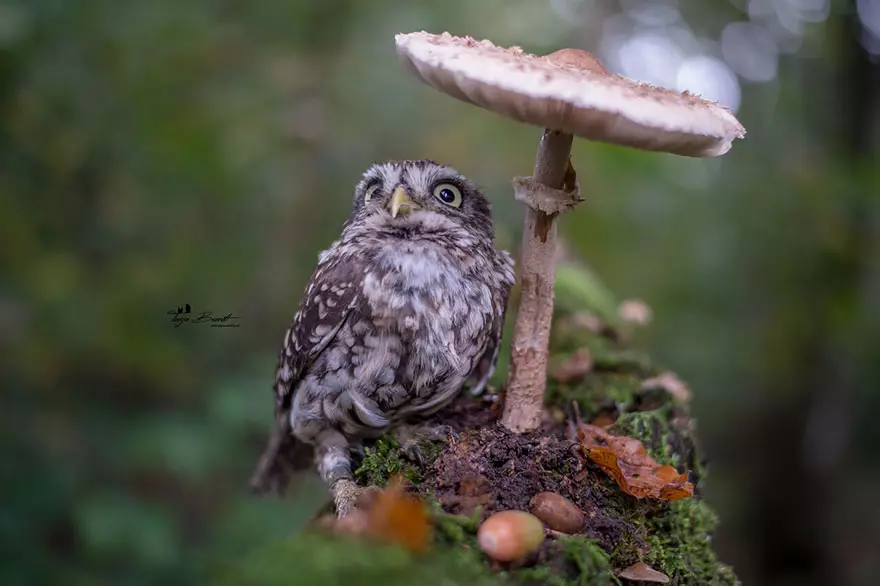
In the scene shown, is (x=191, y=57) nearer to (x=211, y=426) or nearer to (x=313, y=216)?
(x=313, y=216)

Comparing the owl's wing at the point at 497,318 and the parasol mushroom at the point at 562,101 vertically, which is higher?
the parasol mushroom at the point at 562,101

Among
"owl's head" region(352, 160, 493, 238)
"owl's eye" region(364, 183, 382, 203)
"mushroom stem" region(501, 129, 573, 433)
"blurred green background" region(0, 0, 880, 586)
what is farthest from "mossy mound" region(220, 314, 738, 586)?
"blurred green background" region(0, 0, 880, 586)

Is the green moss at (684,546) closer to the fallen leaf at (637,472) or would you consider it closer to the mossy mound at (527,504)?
the mossy mound at (527,504)

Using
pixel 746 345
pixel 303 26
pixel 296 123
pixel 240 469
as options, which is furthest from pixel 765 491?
pixel 303 26

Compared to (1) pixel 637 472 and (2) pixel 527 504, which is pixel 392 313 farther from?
(1) pixel 637 472

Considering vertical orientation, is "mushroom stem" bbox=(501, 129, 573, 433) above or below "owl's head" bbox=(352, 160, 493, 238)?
below

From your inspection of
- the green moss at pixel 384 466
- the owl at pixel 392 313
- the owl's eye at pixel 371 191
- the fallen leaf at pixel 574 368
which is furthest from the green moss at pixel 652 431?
the owl's eye at pixel 371 191

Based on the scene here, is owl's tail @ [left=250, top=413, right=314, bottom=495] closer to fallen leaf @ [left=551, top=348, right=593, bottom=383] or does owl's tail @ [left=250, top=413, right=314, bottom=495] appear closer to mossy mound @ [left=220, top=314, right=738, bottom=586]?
mossy mound @ [left=220, top=314, right=738, bottom=586]
